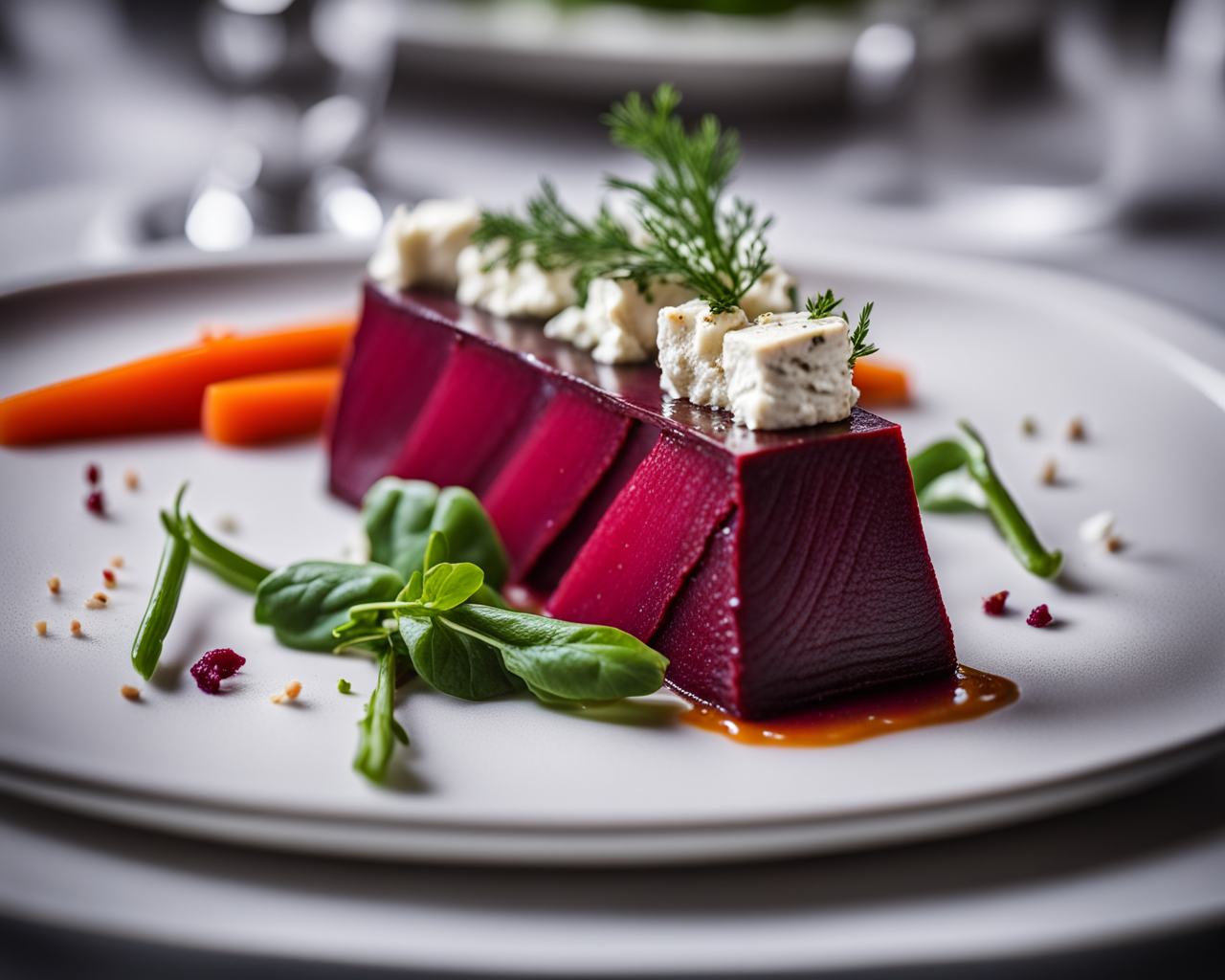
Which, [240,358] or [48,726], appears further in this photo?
[240,358]

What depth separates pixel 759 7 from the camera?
7.49 metres

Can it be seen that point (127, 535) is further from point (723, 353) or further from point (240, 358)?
point (723, 353)

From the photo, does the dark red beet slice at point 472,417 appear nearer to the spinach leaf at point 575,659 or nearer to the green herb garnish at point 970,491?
the spinach leaf at point 575,659

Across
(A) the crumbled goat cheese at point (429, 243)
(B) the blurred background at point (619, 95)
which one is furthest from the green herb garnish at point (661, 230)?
(B) the blurred background at point (619, 95)

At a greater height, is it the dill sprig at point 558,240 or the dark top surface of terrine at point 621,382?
the dill sprig at point 558,240

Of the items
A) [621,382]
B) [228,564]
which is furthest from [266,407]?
[621,382]

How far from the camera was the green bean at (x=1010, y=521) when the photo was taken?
286 centimetres

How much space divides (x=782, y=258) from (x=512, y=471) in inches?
69.6

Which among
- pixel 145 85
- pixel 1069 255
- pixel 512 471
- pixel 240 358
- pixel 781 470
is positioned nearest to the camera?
pixel 781 470

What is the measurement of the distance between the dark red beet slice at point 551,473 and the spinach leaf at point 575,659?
52 cm

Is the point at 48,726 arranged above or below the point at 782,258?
below

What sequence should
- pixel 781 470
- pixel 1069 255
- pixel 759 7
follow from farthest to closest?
pixel 759 7
pixel 1069 255
pixel 781 470

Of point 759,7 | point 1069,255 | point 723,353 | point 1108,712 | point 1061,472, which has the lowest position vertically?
point 1108,712

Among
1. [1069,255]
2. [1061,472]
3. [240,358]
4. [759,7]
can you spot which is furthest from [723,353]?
[759,7]
